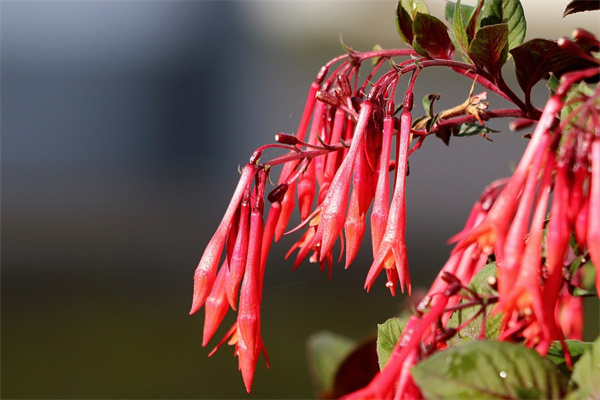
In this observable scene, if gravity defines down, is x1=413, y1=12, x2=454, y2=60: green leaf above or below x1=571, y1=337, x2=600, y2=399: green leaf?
above

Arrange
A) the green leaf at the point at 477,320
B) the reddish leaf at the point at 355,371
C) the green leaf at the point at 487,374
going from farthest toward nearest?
the reddish leaf at the point at 355,371
the green leaf at the point at 477,320
the green leaf at the point at 487,374

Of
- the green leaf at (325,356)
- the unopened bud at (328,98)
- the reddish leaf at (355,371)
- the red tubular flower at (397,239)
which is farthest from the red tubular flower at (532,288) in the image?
the green leaf at (325,356)

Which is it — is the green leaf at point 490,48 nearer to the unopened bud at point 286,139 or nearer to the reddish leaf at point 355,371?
the unopened bud at point 286,139

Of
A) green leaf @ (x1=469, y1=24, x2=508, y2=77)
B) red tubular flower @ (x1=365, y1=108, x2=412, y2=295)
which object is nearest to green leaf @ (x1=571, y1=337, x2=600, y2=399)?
red tubular flower @ (x1=365, y1=108, x2=412, y2=295)

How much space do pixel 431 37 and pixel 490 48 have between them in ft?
0.23

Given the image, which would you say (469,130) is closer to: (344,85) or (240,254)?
(344,85)

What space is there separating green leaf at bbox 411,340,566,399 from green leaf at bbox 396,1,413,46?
1.13 feet

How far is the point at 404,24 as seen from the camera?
61cm

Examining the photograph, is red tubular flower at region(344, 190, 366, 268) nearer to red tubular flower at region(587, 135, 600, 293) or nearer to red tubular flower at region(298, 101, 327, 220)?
red tubular flower at region(298, 101, 327, 220)

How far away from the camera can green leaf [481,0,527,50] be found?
536 millimetres

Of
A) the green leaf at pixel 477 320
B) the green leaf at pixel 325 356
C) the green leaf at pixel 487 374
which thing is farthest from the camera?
the green leaf at pixel 325 356

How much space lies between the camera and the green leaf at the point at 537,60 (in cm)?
50

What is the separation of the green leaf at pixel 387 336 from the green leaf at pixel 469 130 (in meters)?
0.18

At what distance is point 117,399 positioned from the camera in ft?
9.91
